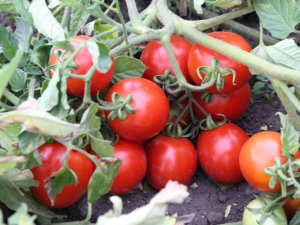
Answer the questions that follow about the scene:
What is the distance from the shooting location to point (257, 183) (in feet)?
3.17

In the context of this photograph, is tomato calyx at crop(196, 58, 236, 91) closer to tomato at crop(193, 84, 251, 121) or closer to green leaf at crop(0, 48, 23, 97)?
tomato at crop(193, 84, 251, 121)

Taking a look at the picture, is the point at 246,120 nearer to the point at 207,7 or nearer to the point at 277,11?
the point at 277,11

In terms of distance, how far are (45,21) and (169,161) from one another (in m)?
0.41

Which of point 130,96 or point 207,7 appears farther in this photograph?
point 207,7

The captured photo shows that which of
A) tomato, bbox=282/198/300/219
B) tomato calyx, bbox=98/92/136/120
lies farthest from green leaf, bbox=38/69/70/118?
tomato, bbox=282/198/300/219

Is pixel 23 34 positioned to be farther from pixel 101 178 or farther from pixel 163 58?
pixel 101 178

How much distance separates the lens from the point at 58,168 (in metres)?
0.95

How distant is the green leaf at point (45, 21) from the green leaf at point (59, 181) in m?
0.32

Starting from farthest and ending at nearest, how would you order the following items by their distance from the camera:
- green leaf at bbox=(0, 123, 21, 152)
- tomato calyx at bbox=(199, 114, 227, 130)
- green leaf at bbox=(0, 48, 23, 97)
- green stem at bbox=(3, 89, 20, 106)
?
1. tomato calyx at bbox=(199, 114, 227, 130)
2. green stem at bbox=(3, 89, 20, 106)
3. green leaf at bbox=(0, 123, 21, 152)
4. green leaf at bbox=(0, 48, 23, 97)

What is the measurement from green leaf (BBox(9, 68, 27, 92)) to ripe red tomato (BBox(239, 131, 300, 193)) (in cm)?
48

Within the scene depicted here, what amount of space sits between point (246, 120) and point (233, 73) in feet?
0.91

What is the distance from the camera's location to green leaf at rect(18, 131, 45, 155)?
813 millimetres

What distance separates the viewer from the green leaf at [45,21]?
1059 millimetres

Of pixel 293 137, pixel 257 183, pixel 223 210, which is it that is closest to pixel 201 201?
pixel 223 210
